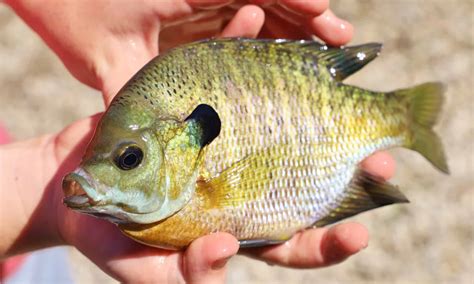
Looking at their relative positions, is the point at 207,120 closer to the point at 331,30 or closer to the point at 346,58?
the point at 346,58

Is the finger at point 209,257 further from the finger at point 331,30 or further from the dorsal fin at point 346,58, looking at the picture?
the finger at point 331,30

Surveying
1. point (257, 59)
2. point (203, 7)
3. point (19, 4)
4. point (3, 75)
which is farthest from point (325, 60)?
point (3, 75)

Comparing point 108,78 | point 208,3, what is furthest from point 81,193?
point 208,3

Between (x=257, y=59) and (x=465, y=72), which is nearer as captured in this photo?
(x=257, y=59)

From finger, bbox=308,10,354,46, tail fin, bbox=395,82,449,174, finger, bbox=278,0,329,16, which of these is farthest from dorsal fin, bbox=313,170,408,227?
finger, bbox=278,0,329,16

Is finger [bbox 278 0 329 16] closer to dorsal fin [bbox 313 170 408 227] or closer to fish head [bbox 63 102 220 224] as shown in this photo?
dorsal fin [bbox 313 170 408 227]

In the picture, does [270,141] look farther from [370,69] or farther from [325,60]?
[370,69]

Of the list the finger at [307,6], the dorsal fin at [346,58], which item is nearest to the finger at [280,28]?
the finger at [307,6]
